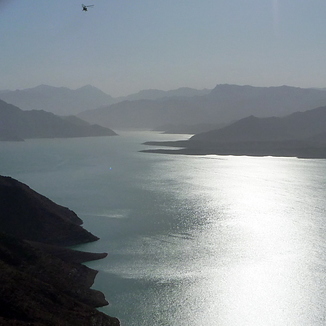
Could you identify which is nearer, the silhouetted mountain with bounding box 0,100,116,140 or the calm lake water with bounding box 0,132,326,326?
the calm lake water with bounding box 0,132,326,326

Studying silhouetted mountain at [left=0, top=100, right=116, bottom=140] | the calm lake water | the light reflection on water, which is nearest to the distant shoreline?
the calm lake water

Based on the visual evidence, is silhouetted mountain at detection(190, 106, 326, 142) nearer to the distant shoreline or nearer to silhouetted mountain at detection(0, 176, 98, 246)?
the distant shoreline

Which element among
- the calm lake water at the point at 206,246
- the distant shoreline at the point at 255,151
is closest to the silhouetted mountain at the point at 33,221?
the calm lake water at the point at 206,246

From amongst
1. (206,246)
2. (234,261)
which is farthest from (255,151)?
(234,261)

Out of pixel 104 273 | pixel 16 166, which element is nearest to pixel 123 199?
pixel 104 273

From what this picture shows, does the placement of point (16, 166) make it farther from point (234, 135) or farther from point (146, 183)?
point (234, 135)

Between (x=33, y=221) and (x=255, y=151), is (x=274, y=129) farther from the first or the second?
(x=33, y=221)
